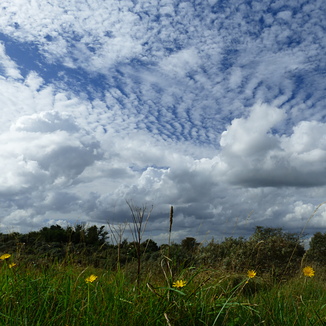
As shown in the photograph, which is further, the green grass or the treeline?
the treeline

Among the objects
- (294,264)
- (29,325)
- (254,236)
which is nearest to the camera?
(29,325)

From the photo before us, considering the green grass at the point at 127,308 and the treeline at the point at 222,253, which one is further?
the treeline at the point at 222,253

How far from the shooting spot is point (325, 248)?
14.7 meters

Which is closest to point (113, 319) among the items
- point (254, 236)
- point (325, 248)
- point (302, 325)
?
point (302, 325)

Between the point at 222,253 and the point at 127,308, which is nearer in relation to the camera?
the point at 127,308

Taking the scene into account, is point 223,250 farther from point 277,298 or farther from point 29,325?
point 29,325

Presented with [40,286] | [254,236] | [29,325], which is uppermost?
[254,236]

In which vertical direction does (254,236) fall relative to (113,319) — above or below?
above

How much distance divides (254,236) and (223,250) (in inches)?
60.7

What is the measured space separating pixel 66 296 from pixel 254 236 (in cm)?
964

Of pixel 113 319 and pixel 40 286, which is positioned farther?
pixel 40 286

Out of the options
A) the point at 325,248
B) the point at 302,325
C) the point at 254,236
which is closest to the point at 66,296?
the point at 302,325

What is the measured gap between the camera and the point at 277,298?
402 cm

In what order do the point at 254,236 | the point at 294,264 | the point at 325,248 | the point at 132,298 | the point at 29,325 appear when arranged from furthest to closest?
the point at 325,248
the point at 254,236
the point at 294,264
the point at 132,298
the point at 29,325
